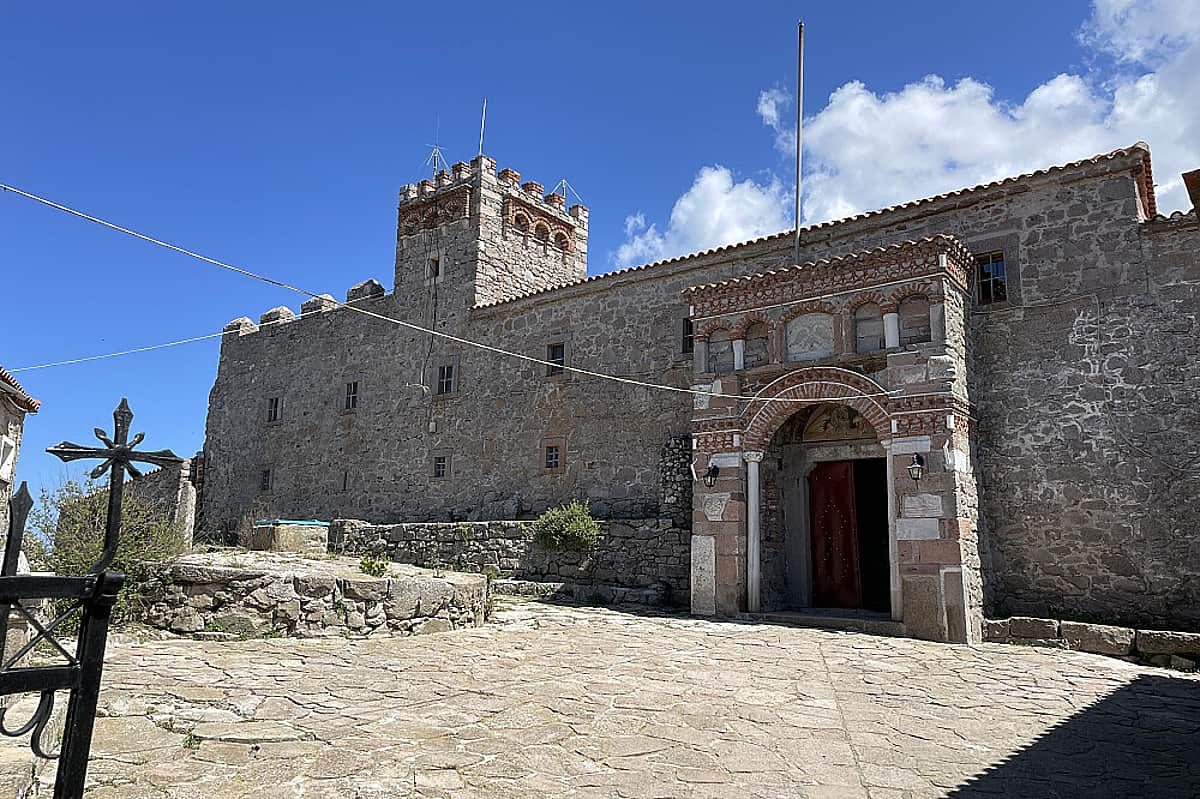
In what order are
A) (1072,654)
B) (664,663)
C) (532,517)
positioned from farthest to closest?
(532,517) < (1072,654) < (664,663)

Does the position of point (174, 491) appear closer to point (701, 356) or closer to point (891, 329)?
point (701, 356)

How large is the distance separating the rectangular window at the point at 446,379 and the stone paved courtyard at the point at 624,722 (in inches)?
430

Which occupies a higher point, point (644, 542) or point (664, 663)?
point (644, 542)

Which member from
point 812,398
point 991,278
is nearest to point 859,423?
point 812,398

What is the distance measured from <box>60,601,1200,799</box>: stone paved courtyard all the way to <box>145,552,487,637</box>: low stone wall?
15.0 inches

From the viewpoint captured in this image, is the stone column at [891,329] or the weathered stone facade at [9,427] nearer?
the weathered stone facade at [9,427]

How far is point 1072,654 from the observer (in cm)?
948

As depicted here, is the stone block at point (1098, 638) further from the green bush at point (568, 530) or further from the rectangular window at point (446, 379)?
the rectangular window at point (446, 379)

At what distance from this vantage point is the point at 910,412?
11.1 meters

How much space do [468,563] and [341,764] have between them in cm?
1121

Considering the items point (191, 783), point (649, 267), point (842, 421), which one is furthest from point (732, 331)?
point (191, 783)

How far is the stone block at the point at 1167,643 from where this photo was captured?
29.6 feet

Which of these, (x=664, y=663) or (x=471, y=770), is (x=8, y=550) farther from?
(x=664, y=663)

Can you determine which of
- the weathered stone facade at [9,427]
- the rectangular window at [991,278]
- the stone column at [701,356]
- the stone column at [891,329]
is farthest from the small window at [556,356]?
the weathered stone facade at [9,427]
